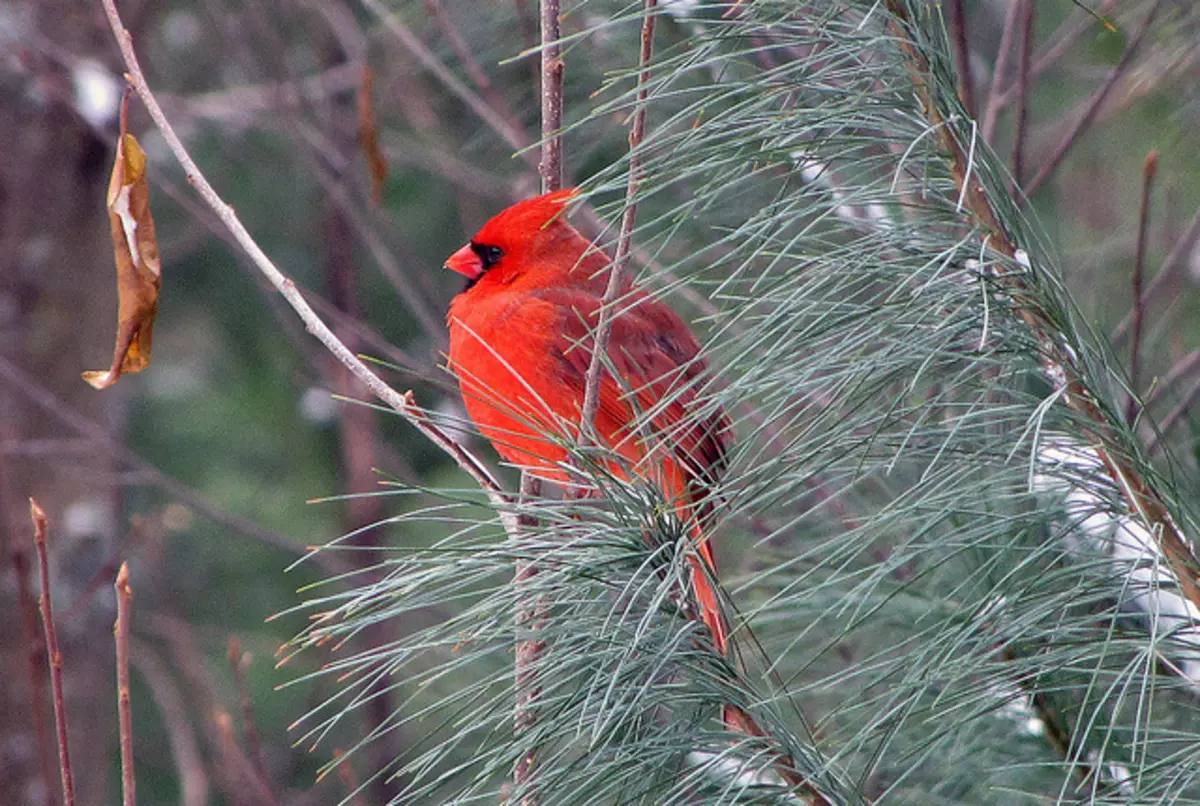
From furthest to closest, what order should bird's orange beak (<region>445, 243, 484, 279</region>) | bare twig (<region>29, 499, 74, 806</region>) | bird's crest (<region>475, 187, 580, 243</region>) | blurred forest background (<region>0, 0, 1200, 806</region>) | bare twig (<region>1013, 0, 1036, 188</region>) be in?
blurred forest background (<region>0, 0, 1200, 806</region>), bird's orange beak (<region>445, 243, 484, 279</region>), bird's crest (<region>475, 187, 580, 243</region>), bare twig (<region>1013, 0, 1036, 188</region>), bare twig (<region>29, 499, 74, 806</region>)

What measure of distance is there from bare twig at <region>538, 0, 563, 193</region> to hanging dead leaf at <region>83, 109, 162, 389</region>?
416 millimetres

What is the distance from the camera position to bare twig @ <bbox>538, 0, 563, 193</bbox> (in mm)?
1452

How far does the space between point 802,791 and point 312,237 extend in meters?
5.80

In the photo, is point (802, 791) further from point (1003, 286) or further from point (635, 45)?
point (635, 45)

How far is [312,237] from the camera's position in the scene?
21.7ft

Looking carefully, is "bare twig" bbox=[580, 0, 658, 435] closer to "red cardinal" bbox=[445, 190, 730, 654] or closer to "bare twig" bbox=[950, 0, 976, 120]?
"red cardinal" bbox=[445, 190, 730, 654]

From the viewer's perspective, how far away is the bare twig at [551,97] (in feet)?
4.76

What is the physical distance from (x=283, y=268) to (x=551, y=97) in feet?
16.6

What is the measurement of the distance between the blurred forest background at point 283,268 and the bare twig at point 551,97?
0.14 meters

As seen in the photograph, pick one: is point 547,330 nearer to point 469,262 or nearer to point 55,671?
point 469,262

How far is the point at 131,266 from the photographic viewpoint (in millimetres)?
1363

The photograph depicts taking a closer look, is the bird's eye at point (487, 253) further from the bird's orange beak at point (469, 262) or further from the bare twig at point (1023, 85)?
the bare twig at point (1023, 85)

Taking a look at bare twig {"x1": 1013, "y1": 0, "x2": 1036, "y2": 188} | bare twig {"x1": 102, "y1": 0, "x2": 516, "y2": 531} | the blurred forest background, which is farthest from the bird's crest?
bare twig {"x1": 102, "y1": 0, "x2": 516, "y2": 531}

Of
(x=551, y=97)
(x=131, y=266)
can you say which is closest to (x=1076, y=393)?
(x=551, y=97)
